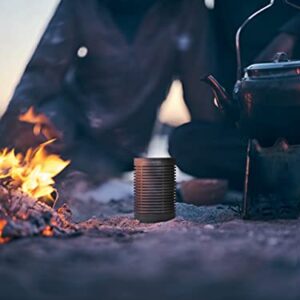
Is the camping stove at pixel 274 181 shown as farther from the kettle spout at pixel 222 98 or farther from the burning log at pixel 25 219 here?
the burning log at pixel 25 219

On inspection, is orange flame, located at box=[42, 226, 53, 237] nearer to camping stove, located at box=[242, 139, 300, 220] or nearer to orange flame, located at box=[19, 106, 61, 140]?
camping stove, located at box=[242, 139, 300, 220]

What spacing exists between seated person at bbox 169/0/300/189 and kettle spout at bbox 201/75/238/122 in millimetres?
1319

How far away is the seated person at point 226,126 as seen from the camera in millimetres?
4551

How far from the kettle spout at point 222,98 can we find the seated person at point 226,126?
1.32 m

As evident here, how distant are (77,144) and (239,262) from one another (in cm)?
309

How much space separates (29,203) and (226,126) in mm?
2371

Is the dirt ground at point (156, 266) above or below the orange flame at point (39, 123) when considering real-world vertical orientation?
above

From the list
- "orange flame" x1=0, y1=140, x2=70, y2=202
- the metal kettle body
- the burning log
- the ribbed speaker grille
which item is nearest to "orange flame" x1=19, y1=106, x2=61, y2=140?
"orange flame" x1=0, y1=140, x2=70, y2=202

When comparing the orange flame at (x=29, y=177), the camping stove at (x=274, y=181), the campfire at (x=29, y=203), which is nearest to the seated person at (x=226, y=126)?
the campfire at (x=29, y=203)

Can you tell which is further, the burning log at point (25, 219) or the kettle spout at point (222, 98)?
the kettle spout at point (222, 98)

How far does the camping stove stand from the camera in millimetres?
3043

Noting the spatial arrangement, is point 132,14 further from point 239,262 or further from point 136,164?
point 239,262

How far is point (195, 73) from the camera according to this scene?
4.79 meters

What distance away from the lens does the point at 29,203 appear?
2627mm
